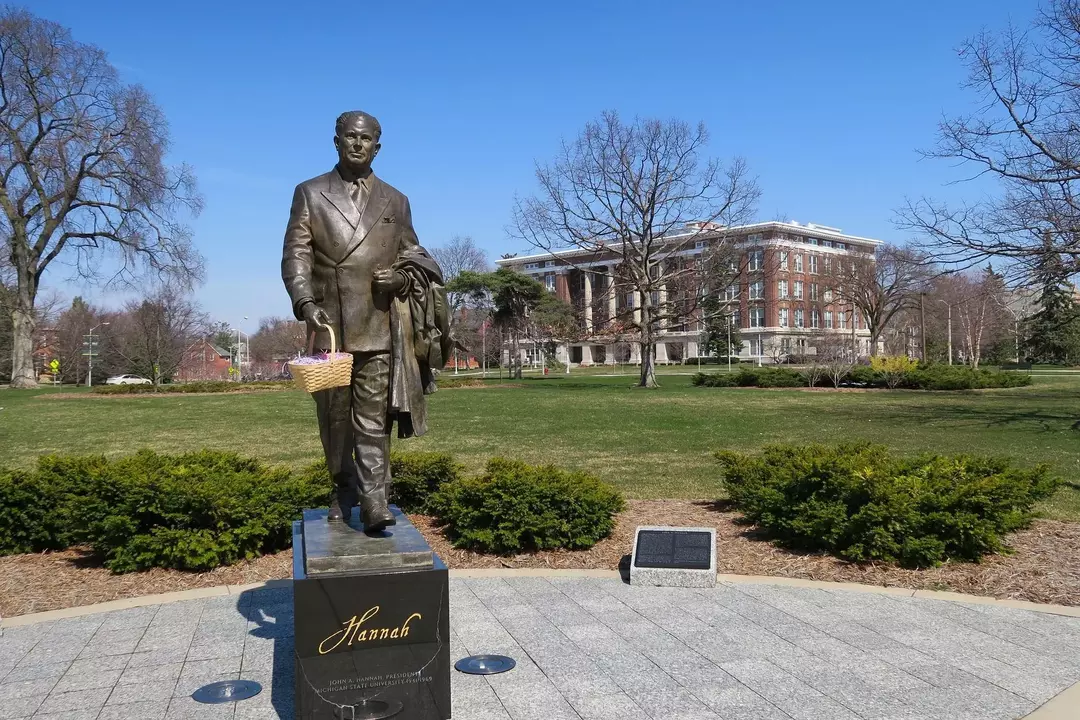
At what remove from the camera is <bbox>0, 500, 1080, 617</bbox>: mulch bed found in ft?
21.0

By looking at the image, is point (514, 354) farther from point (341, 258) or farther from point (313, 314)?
point (313, 314)

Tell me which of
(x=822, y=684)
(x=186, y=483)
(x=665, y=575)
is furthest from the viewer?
(x=186, y=483)

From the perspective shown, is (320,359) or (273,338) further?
(273,338)

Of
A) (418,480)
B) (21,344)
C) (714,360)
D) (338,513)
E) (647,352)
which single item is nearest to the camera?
(338,513)

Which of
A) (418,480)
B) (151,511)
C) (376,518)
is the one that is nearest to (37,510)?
(151,511)

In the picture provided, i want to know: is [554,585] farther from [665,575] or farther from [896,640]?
[896,640]

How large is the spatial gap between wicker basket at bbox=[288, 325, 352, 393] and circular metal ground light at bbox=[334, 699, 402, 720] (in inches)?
59.8

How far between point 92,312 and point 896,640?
73909 mm

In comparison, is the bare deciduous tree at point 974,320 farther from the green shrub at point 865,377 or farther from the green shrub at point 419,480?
the green shrub at point 419,480

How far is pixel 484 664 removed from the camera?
15.9 ft

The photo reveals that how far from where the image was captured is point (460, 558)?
7.57 metres

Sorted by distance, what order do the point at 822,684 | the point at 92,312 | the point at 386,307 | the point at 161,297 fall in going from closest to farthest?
the point at 822,684 < the point at 386,307 < the point at 161,297 < the point at 92,312

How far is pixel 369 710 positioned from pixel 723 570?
12.5 ft

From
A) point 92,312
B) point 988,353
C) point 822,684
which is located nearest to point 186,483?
point 822,684
